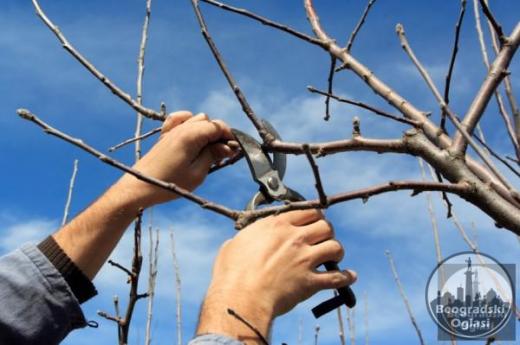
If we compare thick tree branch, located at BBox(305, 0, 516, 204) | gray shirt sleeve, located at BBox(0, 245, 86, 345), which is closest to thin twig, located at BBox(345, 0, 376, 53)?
thick tree branch, located at BBox(305, 0, 516, 204)

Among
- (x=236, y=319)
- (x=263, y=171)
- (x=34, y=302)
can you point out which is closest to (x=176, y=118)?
(x=263, y=171)

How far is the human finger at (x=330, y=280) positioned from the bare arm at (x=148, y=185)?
617mm

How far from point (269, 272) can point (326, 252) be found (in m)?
0.13

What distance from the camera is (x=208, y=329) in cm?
127

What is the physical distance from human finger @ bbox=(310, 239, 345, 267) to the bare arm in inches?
22.5

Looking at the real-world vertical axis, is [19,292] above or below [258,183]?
below

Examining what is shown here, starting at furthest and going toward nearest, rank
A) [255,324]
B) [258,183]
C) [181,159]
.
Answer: [181,159]
[258,183]
[255,324]

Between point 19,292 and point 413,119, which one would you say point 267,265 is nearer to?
point 413,119

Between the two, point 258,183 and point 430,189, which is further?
point 258,183

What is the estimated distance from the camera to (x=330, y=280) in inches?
52.9

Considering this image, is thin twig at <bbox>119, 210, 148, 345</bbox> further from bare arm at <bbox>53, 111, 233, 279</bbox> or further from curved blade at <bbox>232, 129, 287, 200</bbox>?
curved blade at <bbox>232, 129, 287, 200</bbox>

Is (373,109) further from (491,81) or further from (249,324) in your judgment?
(249,324)

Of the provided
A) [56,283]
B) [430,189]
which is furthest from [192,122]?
[430,189]

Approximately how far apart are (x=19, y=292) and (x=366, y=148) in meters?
0.97
